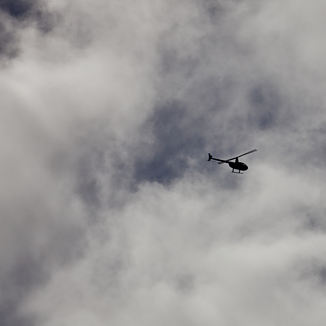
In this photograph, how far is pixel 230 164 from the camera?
140375 millimetres
